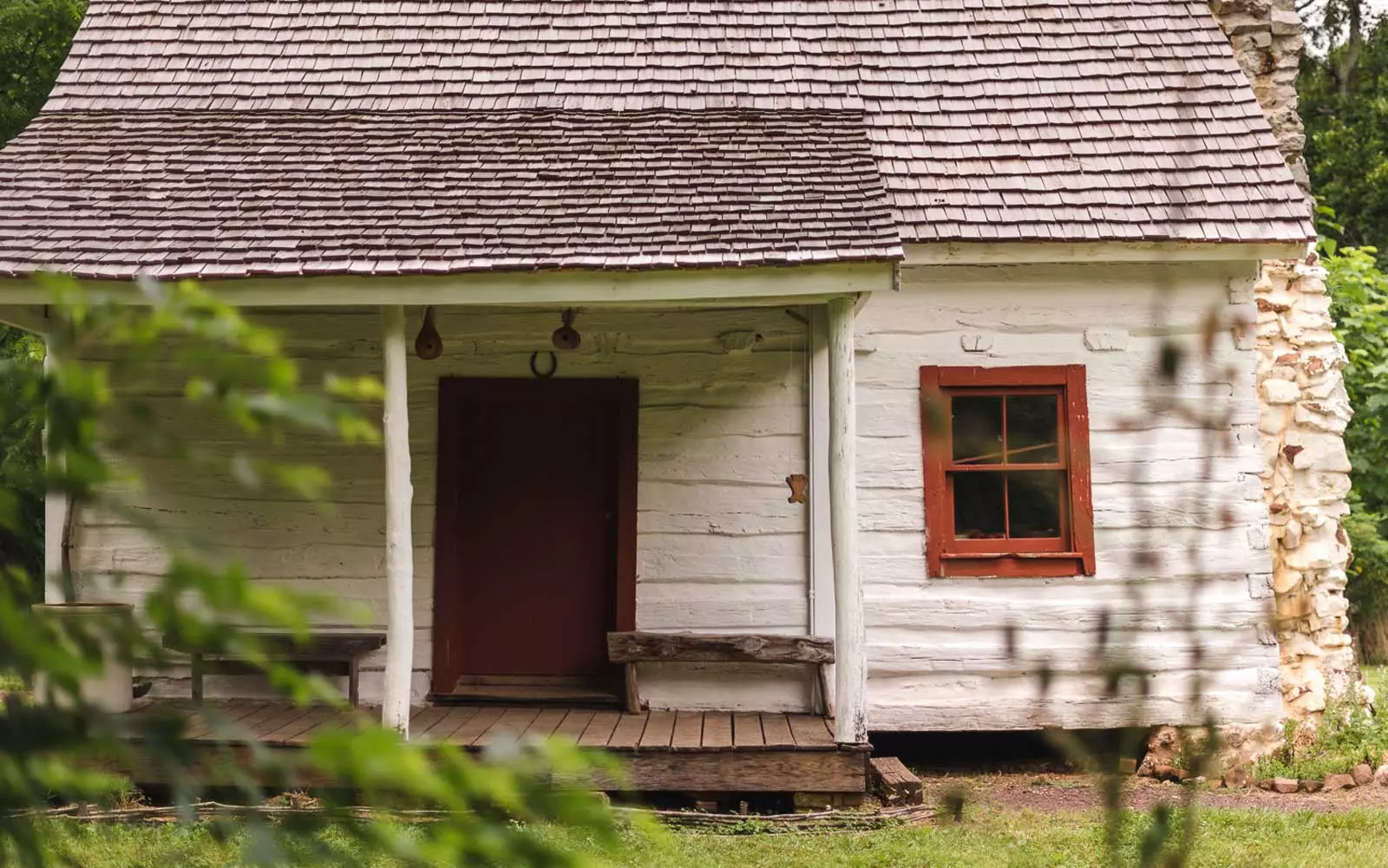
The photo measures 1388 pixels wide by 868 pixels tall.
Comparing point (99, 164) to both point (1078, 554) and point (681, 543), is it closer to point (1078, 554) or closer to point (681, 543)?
point (681, 543)

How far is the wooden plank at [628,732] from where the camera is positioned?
22.2 feet

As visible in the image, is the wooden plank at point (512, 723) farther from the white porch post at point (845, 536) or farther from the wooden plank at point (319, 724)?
the white porch post at point (845, 536)

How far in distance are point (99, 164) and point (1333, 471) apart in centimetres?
872

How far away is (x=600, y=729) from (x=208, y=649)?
638cm

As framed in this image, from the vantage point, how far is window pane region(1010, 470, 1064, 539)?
8.27 m

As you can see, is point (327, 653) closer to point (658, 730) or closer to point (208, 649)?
point (658, 730)

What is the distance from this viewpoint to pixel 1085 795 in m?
7.59

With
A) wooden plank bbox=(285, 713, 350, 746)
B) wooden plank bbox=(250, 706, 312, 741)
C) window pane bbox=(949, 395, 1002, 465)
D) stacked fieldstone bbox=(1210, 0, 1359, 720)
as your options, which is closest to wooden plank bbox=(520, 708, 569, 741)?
wooden plank bbox=(285, 713, 350, 746)

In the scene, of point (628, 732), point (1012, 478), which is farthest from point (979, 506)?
point (628, 732)

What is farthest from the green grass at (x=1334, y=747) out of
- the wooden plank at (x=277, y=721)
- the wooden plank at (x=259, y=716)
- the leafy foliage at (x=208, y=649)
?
the leafy foliage at (x=208, y=649)

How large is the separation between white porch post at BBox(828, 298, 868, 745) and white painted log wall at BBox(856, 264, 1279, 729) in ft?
4.47

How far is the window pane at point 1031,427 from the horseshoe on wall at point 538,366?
10.2 feet

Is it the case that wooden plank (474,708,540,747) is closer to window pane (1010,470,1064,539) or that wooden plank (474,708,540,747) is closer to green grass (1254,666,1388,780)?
Result: window pane (1010,470,1064,539)

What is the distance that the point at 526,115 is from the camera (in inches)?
340
